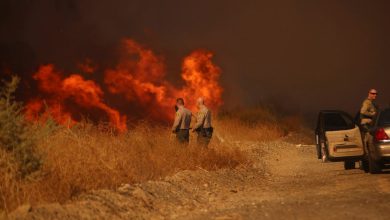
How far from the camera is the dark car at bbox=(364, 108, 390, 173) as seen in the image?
13.9 metres

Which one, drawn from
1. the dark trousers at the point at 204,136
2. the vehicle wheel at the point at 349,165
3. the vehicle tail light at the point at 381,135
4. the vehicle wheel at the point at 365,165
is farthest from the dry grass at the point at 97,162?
the vehicle tail light at the point at 381,135

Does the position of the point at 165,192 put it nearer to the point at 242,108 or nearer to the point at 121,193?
the point at 121,193

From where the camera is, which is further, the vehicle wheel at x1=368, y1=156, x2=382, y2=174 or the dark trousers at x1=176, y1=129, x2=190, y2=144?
the dark trousers at x1=176, y1=129, x2=190, y2=144

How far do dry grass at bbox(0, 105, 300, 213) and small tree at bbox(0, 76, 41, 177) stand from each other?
146 mm

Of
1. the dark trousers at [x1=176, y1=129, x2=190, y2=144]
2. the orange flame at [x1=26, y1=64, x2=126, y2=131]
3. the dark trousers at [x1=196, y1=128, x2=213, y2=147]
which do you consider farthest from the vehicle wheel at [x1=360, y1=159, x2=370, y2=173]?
the orange flame at [x1=26, y1=64, x2=126, y2=131]

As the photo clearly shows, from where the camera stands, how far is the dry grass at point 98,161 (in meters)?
9.24

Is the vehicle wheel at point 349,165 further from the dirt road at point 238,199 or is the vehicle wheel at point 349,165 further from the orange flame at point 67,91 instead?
the orange flame at point 67,91

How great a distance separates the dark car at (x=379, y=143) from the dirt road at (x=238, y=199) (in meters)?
0.31

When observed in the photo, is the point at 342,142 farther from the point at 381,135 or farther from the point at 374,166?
the point at 381,135

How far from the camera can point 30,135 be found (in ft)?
33.4

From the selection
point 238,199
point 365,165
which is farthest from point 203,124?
point 238,199

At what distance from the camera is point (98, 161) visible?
38.0 ft

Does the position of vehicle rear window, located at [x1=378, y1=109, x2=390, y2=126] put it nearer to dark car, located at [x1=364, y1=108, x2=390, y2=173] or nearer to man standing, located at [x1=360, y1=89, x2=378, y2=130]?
dark car, located at [x1=364, y1=108, x2=390, y2=173]

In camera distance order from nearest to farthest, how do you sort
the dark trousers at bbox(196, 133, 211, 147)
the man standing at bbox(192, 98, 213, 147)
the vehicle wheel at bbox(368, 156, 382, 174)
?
the vehicle wheel at bbox(368, 156, 382, 174) < the dark trousers at bbox(196, 133, 211, 147) < the man standing at bbox(192, 98, 213, 147)
